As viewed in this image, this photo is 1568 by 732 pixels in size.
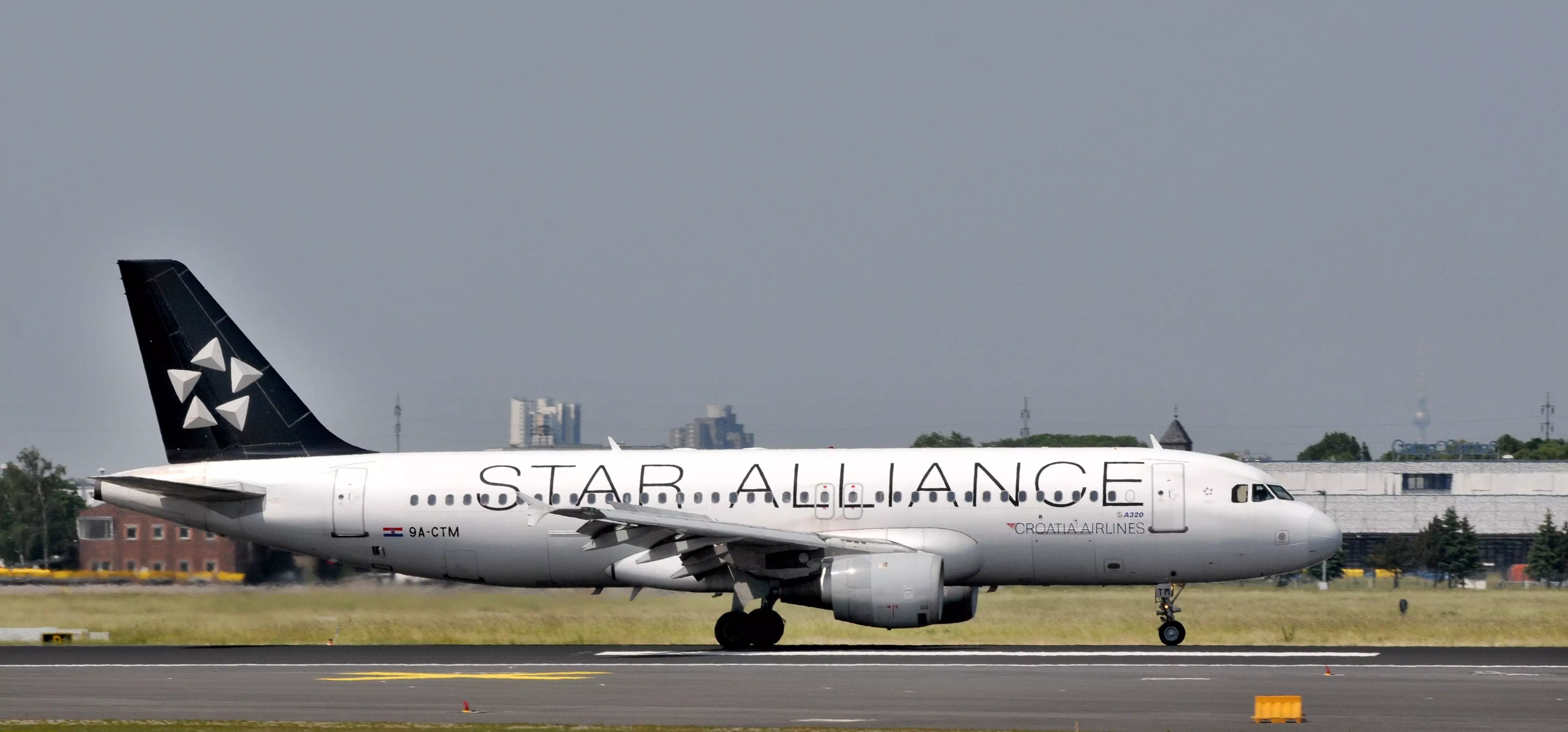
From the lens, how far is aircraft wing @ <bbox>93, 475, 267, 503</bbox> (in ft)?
110

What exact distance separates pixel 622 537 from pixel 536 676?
5496mm

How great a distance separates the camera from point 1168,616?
31703 millimetres

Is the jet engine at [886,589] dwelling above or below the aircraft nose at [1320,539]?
below

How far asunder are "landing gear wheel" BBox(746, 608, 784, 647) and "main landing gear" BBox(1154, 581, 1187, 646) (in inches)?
261

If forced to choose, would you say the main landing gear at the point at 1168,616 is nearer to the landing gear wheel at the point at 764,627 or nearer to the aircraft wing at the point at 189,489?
the landing gear wheel at the point at 764,627

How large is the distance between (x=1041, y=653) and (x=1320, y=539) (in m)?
5.80

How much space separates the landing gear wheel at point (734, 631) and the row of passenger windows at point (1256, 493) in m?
8.86

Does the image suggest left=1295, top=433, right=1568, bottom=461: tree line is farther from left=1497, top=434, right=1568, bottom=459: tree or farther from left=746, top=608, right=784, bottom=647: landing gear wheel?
left=746, top=608, right=784, bottom=647: landing gear wheel

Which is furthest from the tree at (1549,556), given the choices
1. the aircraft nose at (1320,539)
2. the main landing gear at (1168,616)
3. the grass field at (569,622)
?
the main landing gear at (1168,616)

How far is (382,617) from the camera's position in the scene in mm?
36406

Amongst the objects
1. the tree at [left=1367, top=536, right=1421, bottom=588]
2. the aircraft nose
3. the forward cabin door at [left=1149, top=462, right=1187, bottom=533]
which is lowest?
the tree at [left=1367, top=536, right=1421, bottom=588]

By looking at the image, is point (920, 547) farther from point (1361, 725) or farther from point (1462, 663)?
point (1361, 725)

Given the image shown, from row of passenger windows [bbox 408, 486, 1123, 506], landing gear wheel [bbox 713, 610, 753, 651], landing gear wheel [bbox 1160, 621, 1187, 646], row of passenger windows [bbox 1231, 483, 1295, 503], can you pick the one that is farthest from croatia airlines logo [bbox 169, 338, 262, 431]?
row of passenger windows [bbox 1231, 483, 1295, 503]

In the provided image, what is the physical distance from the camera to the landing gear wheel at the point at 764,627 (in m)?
31.6
